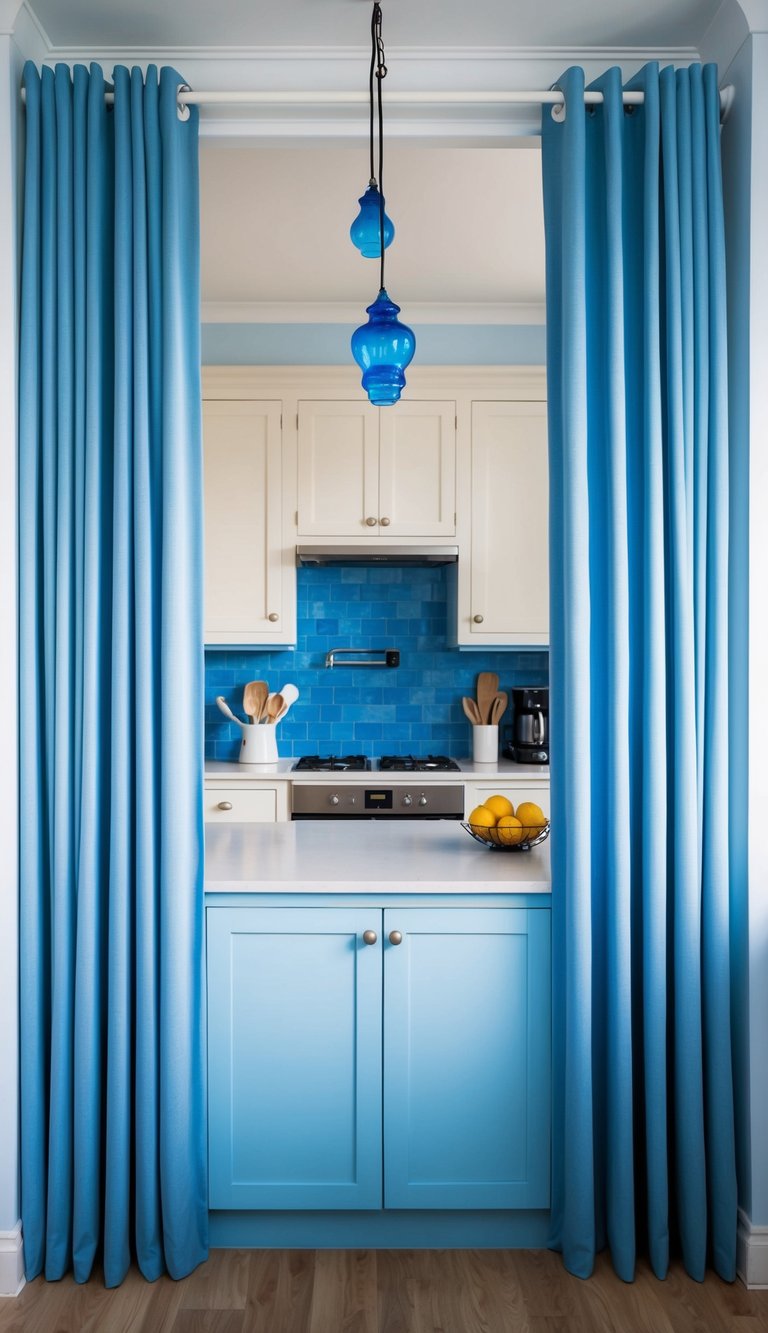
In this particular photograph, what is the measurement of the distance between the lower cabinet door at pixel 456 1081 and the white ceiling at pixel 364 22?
202cm

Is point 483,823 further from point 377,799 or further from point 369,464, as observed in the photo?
point 369,464

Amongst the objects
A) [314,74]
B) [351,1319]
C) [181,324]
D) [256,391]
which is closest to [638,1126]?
[351,1319]

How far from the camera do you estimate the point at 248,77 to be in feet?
7.48

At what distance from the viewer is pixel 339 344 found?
425cm

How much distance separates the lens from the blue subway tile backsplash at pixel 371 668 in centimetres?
455

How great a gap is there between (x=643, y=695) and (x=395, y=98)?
147 cm

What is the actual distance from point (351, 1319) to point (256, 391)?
336 centimetres

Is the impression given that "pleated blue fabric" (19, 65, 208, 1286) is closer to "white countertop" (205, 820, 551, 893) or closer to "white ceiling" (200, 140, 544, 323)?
"white countertop" (205, 820, 551, 893)

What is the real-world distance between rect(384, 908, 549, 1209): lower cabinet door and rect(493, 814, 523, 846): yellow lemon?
0.24 m

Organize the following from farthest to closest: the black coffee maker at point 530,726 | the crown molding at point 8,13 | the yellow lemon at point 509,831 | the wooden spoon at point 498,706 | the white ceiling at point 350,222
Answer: the wooden spoon at point 498,706 < the black coffee maker at point 530,726 < the white ceiling at point 350,222 < the yellow lemon at point 509,831 < the crown molding at point 8,13

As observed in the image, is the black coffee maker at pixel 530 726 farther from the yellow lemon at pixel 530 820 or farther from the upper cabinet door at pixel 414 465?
the yellow lemon at pixel 530 820

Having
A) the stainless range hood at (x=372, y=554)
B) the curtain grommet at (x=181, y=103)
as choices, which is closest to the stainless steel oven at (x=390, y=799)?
the stainless range hood at (x=372, y=554)

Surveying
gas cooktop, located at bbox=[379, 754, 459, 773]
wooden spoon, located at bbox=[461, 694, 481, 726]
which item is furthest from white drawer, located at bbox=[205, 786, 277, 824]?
wooden spoon, located at bbox=[461, 694, 481, 726]

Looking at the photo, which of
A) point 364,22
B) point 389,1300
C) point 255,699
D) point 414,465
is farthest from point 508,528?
point 389,1300
